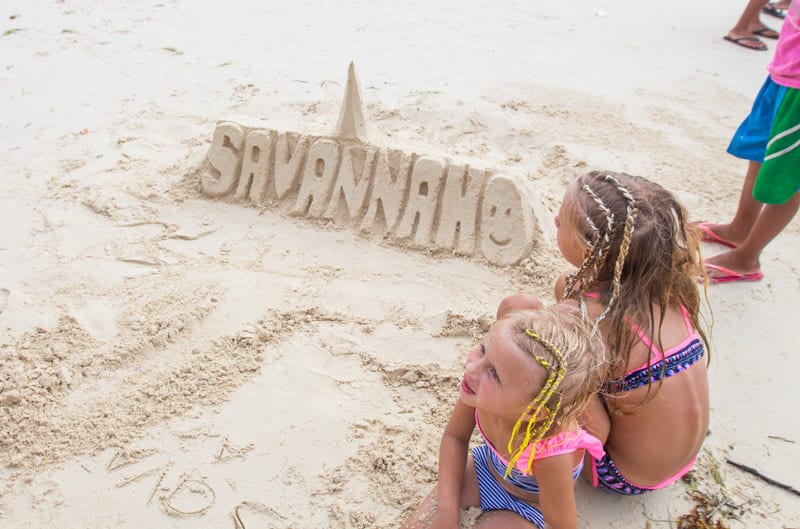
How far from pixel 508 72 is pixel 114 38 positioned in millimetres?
2936

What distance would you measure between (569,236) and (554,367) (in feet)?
1.65

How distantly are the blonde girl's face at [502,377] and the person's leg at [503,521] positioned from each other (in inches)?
15.8

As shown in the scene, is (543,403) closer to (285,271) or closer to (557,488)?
(557,488)

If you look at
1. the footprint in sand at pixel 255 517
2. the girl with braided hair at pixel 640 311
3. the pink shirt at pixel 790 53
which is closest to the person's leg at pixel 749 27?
the pink shirt at pixel 790 53

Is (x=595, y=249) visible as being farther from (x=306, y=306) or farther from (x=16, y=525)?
(x=16, y=525)

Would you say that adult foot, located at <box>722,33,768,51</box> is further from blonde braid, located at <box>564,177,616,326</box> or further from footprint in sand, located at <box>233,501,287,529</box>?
footprint in sand, located at <box>233,501,287,529</box>

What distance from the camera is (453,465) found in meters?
1.72

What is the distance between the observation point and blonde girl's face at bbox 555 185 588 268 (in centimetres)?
166

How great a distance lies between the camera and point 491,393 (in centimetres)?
138

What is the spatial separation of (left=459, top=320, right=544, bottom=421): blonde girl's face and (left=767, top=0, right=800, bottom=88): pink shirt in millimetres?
1844

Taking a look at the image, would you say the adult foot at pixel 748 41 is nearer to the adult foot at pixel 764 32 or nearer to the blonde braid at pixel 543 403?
the adult foot at pixel 764 32

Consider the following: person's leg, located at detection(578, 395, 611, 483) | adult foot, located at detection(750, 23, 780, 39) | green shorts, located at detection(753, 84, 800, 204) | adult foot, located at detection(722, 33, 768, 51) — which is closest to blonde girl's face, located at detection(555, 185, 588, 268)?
person's leg, located at detection(578, 395, 611, 483)

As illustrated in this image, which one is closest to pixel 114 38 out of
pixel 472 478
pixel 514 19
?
pixel 514 19

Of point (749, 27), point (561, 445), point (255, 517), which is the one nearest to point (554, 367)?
point (561, 445)
